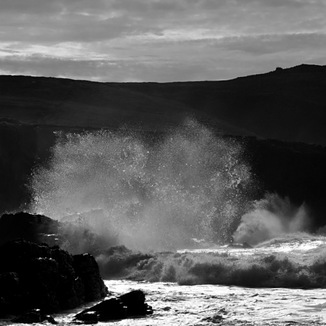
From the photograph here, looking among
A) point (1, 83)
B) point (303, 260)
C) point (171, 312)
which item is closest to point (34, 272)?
point (171, 312)

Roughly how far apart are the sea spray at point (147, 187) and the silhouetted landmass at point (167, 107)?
384 cm

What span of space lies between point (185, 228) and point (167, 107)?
6481 centimetres

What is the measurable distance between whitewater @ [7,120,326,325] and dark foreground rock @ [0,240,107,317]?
1.14m

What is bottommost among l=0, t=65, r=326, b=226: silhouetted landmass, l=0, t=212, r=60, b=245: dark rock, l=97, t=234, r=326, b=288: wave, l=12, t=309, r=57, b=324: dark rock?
l=97, t=234, r=326, b=288: wave

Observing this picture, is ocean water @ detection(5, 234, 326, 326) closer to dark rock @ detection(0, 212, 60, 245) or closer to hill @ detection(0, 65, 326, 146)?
dark rock @ detection(0, 212, 60, 245)

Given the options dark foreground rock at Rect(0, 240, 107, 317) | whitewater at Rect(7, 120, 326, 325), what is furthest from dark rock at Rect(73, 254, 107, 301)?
whitewater at Rect(7, 120, 326, 325)

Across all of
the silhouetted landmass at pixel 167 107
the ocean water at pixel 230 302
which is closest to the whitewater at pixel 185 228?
the ocean water at pixel 230 302

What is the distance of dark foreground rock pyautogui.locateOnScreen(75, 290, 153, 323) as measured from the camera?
29.2 metres

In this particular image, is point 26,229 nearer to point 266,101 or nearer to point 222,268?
point 222,268

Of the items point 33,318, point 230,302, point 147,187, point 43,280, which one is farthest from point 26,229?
point 147,187

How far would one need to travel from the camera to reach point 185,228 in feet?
183

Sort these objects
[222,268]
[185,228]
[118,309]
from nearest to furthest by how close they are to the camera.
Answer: [118,309], [222,268], [185,228]

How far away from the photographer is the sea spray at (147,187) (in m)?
52.8

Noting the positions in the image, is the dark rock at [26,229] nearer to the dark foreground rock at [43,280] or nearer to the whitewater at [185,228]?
the whitewater at [185,228]
